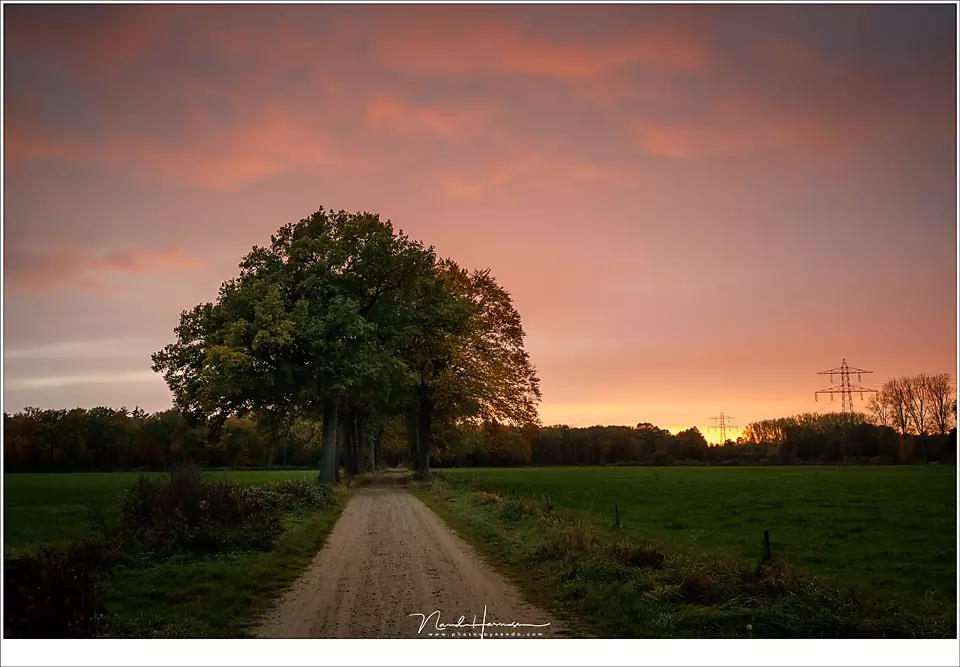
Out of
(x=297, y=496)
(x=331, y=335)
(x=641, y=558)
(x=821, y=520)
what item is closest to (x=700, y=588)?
(x=641, y=558)

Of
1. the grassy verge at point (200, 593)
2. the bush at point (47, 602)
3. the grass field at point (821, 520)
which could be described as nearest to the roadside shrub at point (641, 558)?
the grass field at point (821, 520)

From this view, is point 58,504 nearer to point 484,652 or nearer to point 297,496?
point 297,496

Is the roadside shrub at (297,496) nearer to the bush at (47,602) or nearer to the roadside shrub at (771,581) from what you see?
the bush at (47,602)

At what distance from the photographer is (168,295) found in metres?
15.0

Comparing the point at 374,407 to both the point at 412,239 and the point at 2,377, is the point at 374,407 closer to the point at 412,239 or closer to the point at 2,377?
the point at 412,239

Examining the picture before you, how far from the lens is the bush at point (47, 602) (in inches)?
324

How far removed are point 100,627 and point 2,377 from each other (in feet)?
11.3

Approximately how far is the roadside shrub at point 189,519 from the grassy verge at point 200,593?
0.74 meters

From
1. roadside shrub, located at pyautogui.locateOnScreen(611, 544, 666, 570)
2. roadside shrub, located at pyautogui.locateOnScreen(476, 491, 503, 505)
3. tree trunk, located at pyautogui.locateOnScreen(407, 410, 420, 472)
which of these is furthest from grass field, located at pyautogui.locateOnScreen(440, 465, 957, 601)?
tree trunk, located at pyautogui.locateOnScreen(407, 410, 420, 472)

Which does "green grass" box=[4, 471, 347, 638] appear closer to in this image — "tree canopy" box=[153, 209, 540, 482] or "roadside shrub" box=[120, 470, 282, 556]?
"roadside shrub" box=[120, 470, 282, 556]

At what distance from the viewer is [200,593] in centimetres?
1038

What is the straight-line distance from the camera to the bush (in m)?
8.24

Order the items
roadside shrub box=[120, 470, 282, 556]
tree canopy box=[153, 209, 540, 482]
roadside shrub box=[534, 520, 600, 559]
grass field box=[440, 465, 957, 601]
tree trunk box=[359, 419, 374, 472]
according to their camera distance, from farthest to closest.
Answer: tree trunk box=[359, 419, 374, 472] → tree canopy box=[153, 209, 540, 482] → grass field box=[440, 465, 957, 601] → roadside shrub box=[120, 470, 282, 556] → roadside shrub box=[534, 520, 600, 559]

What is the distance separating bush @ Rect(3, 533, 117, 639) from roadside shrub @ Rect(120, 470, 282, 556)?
4.49 metres
